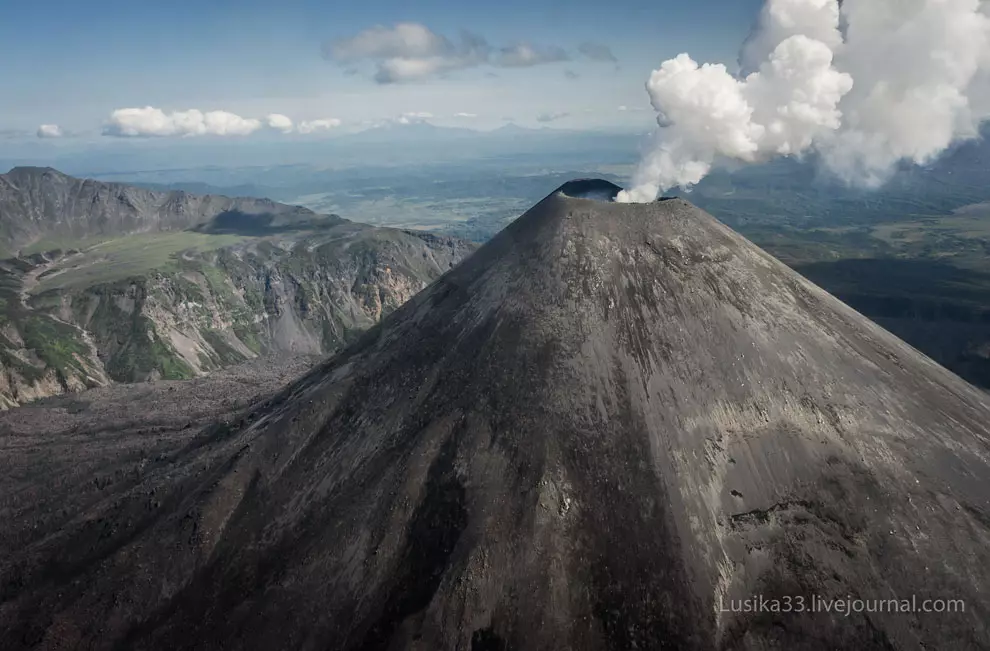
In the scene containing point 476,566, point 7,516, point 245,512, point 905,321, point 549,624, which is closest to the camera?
point 549,624

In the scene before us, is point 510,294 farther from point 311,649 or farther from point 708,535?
point 311,649

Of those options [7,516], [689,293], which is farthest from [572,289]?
[7,516]

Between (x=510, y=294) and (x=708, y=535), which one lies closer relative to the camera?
(x=708, y=535)

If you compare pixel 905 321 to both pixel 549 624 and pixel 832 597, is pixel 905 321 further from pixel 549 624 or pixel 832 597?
pixel 549 624

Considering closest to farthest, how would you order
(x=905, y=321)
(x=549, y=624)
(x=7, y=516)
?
(x=549, y=624) < (x=7, y=516) < (x=905, y=321)

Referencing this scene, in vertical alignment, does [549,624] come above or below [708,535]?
below

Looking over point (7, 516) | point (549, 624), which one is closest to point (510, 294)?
point (549, 624)

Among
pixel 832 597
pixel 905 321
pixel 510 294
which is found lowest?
pixel 905 321
